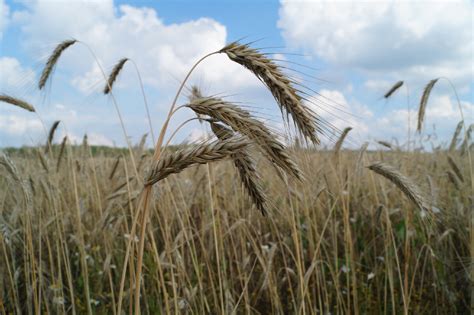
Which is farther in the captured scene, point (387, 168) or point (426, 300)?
point (426, 300)

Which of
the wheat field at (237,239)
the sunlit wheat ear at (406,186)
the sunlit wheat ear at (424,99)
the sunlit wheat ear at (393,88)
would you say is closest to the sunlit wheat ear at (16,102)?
the wheat field at (237,239)

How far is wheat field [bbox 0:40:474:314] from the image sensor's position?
1.57 meters

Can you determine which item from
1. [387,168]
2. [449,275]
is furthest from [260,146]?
[449,275]

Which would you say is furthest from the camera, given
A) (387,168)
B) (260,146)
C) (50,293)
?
(50,293)

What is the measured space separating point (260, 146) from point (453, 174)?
3.49m

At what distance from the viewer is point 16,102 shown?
2.76 m

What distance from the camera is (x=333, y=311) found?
3387mm

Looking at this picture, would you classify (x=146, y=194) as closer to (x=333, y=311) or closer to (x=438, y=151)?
(x=333, y=311)

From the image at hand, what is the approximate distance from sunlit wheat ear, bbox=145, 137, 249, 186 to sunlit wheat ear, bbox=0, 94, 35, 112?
191 cm

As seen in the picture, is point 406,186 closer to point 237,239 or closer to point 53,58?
point 237,239

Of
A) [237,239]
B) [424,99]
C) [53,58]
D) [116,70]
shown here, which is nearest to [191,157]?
[116,70]

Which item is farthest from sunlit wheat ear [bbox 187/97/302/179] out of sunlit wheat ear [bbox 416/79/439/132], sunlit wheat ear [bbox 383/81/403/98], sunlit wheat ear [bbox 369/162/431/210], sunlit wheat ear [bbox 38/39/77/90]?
sunlit wheat ear [bbox 383/81/403/98]

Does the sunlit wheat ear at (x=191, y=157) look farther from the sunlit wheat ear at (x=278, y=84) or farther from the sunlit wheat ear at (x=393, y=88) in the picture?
the sunlit wheat ear at (x=393, y=88)

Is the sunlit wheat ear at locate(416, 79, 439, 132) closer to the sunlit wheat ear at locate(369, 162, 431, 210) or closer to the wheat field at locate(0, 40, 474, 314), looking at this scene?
the wheat field at locate(0, 40, 474, 314)
